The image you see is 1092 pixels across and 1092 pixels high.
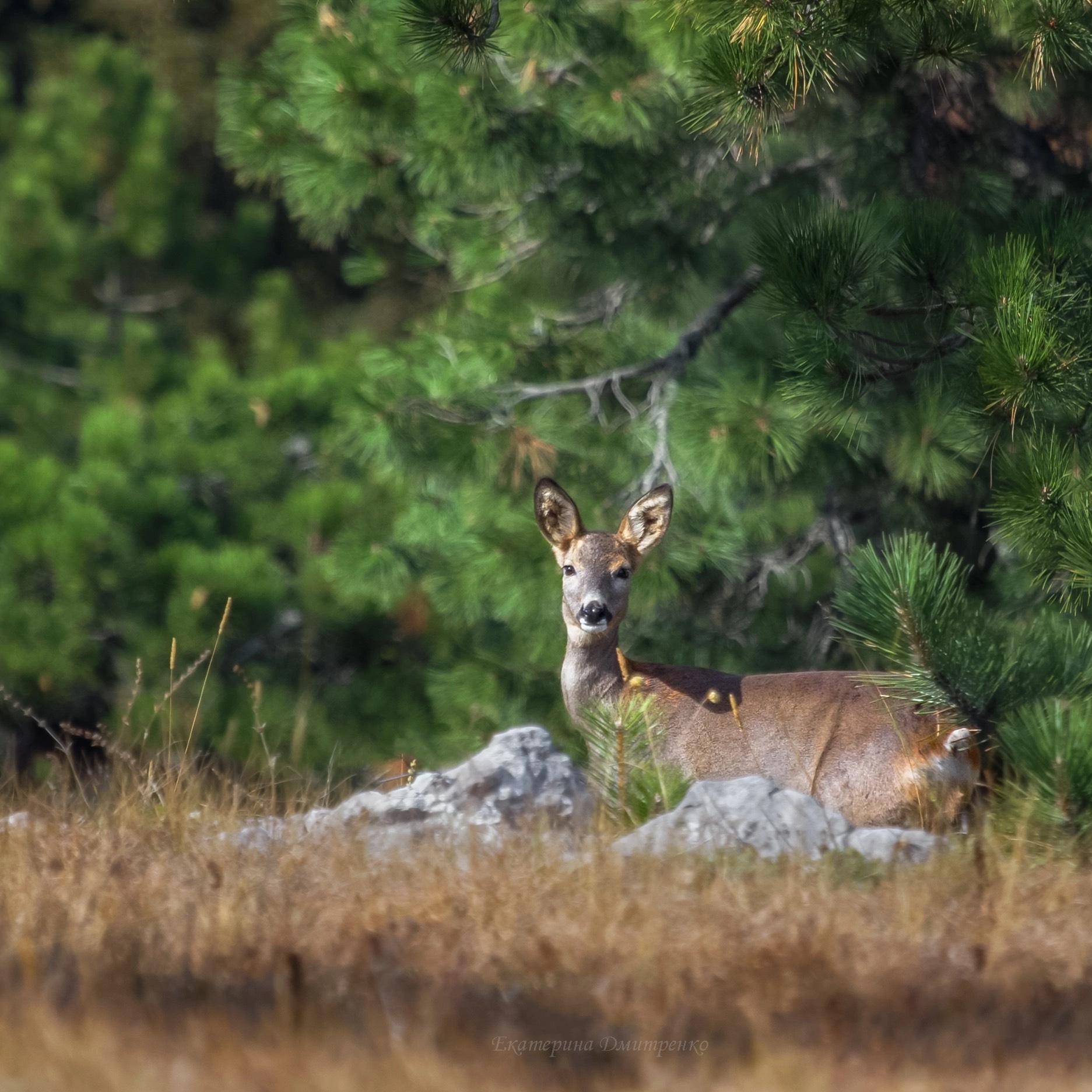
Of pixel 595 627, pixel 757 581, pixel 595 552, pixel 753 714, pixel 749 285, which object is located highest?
pixel 749 285

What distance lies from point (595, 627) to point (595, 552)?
1.04 feet

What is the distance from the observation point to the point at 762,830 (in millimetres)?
4027

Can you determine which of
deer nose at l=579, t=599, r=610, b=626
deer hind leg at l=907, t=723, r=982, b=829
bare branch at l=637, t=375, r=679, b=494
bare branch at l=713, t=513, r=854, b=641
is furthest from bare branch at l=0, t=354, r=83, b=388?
deer hind leg at l=907, t=723, r=982, b=829

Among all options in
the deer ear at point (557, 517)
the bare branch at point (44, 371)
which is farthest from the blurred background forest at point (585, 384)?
the deer ear at point (557, 517)

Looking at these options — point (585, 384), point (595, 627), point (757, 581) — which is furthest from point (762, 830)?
point (757, 581)

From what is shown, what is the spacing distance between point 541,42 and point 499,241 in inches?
74.4

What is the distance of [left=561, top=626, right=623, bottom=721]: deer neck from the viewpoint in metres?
5.64

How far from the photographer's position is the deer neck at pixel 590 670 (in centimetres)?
564

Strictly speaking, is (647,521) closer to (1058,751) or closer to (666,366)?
(666,366)

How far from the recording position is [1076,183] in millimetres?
7180

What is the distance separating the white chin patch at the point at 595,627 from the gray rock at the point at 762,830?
4.04 ft

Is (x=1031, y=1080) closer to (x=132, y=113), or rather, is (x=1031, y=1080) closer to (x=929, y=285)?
(x=929, y=285)

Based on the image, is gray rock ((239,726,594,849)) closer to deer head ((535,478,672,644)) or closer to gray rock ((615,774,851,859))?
gray rock ((615,774,851,859))

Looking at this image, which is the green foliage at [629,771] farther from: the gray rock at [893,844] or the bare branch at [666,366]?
the bare branch at [666,366]
